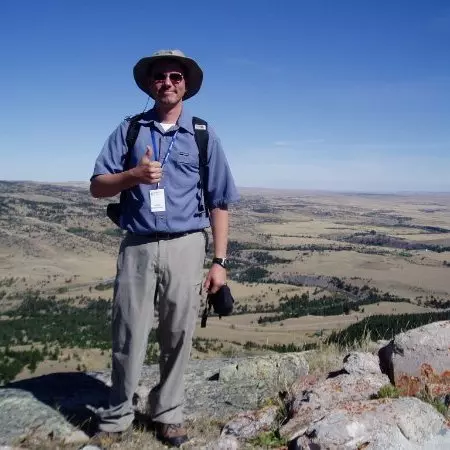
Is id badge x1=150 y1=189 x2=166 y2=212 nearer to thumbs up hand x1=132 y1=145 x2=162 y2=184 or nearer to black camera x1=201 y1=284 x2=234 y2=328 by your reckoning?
thumbs up hand x1=132 y1=145 x2=162 y2=184

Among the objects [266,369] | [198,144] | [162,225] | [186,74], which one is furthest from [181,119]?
[266,369]

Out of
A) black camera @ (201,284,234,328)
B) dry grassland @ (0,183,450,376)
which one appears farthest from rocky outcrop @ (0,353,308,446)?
dry grassland @ (0,183,450,376)

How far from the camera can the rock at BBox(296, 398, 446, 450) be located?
3.35m

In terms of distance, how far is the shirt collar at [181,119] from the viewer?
3957mm

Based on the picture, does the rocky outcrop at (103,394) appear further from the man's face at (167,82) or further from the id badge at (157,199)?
the man's face at (167,82)

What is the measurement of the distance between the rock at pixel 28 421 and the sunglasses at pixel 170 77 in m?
2.84

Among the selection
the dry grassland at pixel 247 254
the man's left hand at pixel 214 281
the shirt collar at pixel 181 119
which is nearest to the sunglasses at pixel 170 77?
the shirt collar at pixel 181 119

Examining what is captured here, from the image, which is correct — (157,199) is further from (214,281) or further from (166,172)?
(214,281)

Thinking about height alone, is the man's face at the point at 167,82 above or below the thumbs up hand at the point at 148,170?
above

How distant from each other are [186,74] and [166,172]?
799 mm

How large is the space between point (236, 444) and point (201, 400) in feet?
5.34

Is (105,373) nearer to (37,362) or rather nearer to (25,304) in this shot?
(37,362)

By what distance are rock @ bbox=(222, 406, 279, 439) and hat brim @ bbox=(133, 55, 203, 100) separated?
105 inches

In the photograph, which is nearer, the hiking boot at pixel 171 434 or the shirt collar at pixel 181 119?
the shirt collar at pixel 181 119
